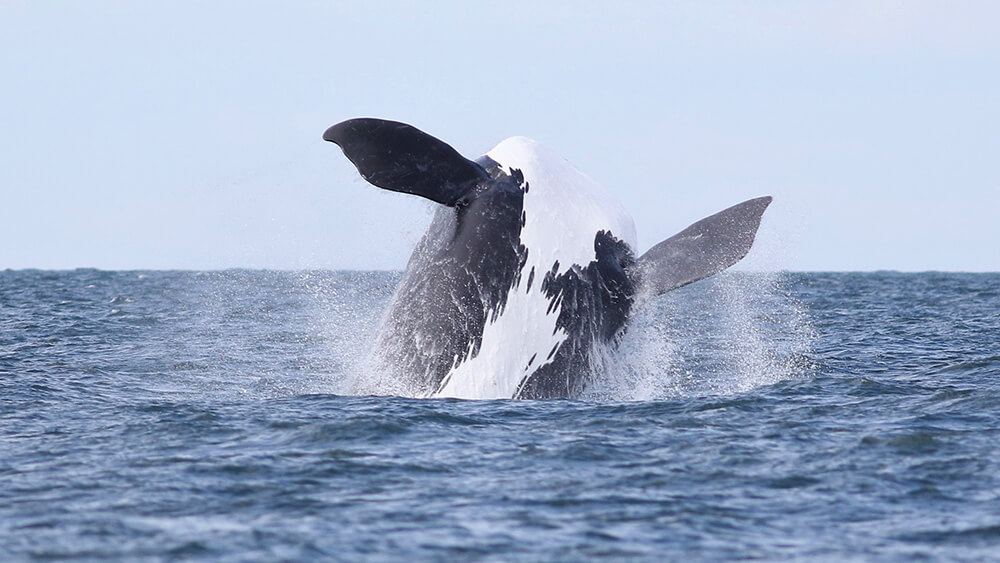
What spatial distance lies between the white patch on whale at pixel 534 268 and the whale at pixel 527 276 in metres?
0.01

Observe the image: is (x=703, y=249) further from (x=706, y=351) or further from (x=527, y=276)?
(x=706, y=351)

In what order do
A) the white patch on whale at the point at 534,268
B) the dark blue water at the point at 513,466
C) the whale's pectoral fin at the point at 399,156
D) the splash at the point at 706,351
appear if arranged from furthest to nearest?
the splash at the point at 706,351 → the white patch on whale at the point at 534,268 → the whale's pectoral fin at the point at 399,156 → the dark blue water at the point at 513,466

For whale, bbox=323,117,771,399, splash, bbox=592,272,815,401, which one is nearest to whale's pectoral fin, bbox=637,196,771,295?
whale, bbox=323,117,771,399

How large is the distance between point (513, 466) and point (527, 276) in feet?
9.73

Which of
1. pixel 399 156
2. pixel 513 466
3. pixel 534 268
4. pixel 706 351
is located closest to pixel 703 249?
pixel 534 268

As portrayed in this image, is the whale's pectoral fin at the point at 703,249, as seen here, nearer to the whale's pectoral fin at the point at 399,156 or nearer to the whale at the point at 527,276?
the whale at the point at 527,276

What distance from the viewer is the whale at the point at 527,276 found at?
1220 cm

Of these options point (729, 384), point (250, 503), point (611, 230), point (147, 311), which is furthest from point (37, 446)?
point (147, 311)

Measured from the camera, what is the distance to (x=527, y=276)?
12.2m

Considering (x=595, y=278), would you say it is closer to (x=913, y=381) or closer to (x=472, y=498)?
(x=472, y=498)

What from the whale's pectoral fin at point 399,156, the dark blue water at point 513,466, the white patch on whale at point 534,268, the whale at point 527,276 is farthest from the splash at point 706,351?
the whale's pectoral fin at point 399,156

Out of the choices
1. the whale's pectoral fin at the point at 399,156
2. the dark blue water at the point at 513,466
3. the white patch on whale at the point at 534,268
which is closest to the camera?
the dark blue water at the point at 513,466

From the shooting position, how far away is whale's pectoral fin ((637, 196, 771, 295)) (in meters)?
12.2

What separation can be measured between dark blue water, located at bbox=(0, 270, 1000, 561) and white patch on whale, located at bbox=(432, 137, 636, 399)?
35 centimetres
